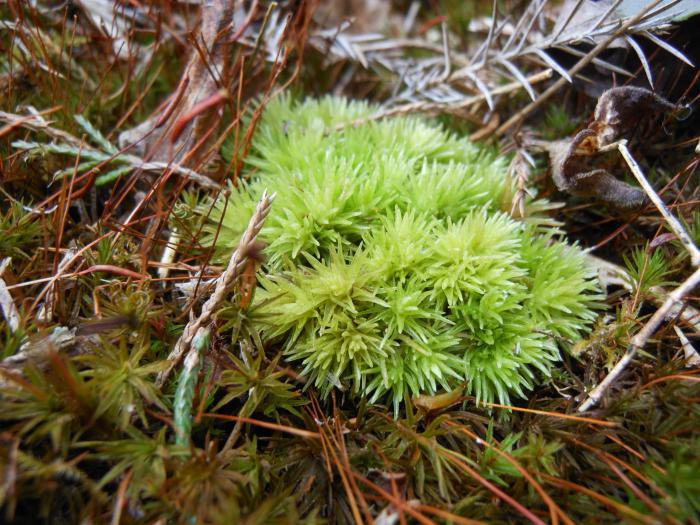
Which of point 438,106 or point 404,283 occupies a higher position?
point 438,106

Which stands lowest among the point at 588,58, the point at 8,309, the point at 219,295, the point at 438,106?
the point at 8,309

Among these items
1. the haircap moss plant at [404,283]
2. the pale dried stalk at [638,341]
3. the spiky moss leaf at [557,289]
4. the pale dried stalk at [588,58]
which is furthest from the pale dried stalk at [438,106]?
the pale dried stalk at [638,341]

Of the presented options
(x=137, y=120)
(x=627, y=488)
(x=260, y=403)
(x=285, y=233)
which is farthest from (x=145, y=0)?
(x=627, y=488)

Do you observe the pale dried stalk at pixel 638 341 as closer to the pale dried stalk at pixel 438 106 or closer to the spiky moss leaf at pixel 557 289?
the spiky moss leaf at pixel 557 289

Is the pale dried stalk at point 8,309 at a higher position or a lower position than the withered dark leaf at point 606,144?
lower

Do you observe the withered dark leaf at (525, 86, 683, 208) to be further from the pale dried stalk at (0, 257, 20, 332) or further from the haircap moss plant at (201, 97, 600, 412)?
the pale dried stalk at (0, 257, 20, 332)

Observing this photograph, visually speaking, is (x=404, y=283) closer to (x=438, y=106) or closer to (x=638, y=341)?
(x=638, y=341)

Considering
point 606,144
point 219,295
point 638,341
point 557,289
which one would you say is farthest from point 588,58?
point 219,295

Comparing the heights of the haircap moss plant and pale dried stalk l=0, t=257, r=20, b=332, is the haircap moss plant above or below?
above

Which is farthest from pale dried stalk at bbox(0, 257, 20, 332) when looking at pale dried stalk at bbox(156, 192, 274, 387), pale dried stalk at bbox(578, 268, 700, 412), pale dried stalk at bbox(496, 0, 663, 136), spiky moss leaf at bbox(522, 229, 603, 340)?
pale dried stalk at bbox(496, 0, 663, 136)
